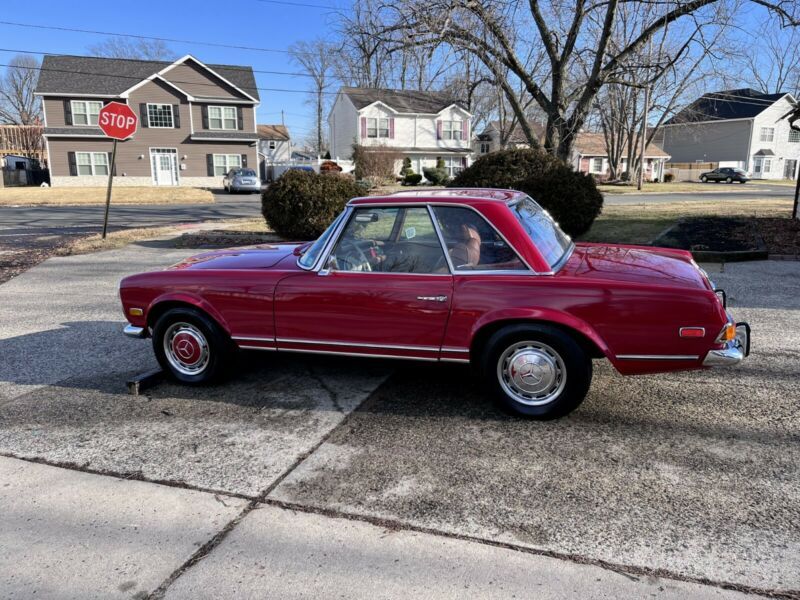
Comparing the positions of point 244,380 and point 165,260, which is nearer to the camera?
point 244,380

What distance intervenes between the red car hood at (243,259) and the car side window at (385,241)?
2.24 ft

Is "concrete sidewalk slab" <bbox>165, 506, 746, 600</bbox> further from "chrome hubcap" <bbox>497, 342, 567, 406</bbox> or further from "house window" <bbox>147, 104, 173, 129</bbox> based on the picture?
"house window" <bbox>147, 104, 173, 129</bbox>

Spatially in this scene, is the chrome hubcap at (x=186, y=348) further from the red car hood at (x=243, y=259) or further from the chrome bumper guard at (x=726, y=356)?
the chrome bumper guard at (x=726, y=356)

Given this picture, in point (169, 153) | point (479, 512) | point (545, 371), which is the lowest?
point (479, 512)

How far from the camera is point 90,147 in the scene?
3950cm

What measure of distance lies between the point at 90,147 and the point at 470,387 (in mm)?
41928

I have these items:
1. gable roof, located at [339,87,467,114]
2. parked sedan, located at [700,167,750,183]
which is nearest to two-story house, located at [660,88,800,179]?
parked sedan, located at [700,167,750,183]

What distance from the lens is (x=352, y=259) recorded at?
439cm

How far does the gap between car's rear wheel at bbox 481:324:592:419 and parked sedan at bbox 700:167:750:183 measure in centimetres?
5894

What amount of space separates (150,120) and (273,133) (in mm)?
22422

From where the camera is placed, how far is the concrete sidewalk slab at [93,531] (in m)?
2.59

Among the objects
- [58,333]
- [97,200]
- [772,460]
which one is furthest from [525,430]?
[97,200]

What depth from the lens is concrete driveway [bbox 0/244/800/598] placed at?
258 centimetres

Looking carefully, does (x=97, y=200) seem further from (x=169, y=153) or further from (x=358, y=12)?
(x=358, y=12)
